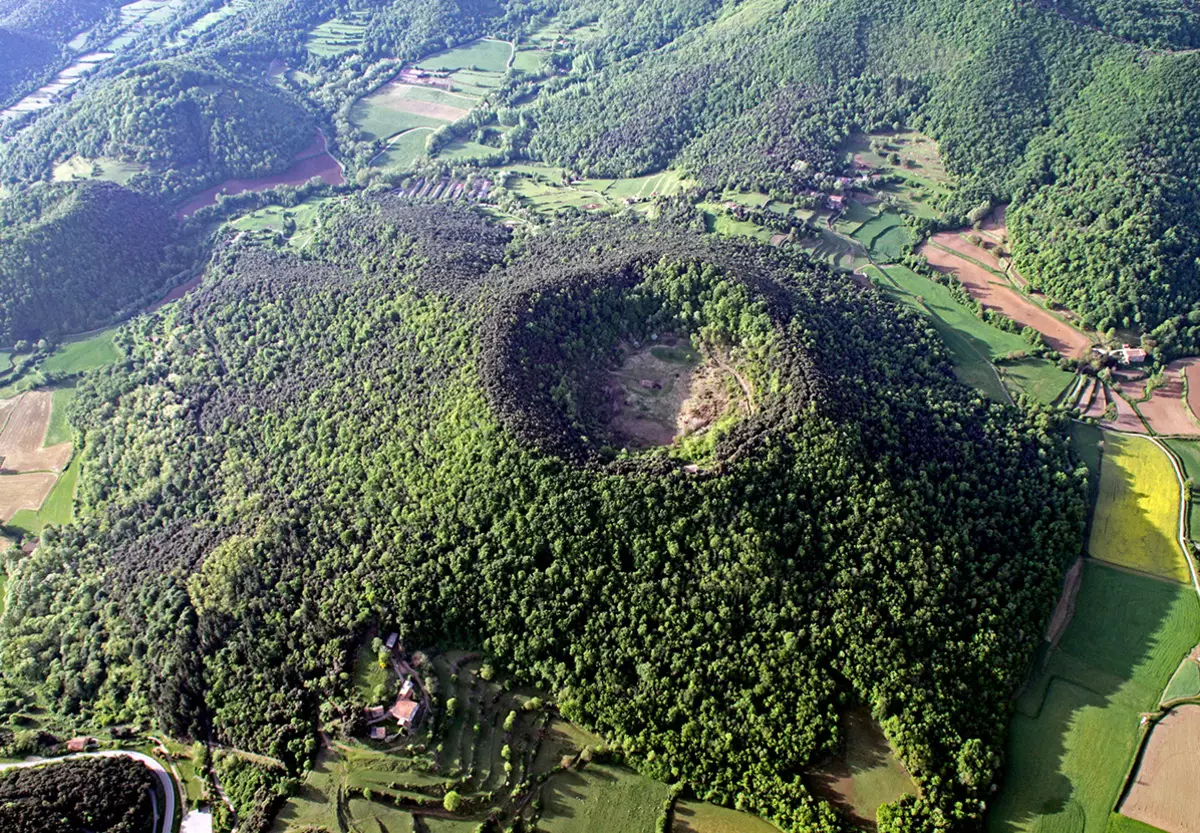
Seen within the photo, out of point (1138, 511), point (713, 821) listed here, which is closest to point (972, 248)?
point (1138, 511)

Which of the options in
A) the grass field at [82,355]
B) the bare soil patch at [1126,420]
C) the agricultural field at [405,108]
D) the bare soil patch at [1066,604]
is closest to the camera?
the bare soil patch at [1066,604]

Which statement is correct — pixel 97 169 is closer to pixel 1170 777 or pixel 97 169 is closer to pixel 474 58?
pixel 474 58

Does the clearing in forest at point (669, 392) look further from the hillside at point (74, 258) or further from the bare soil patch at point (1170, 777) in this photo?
the hillside at point (74, 258)

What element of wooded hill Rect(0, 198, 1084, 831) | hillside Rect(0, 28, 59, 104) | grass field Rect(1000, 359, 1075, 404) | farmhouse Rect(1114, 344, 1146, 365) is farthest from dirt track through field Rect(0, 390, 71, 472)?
farmhouse Rect(1114, 344, 1146, 365)

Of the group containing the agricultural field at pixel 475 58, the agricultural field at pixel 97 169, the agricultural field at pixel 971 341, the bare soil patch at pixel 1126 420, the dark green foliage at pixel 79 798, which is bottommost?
the dark green foliage at pixel 79 798

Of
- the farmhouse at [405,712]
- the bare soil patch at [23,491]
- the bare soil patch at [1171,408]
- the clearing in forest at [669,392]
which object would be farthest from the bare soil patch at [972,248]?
the bare soil patch at [23,491]
